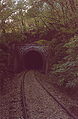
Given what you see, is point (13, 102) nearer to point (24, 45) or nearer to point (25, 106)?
point (25, 106)

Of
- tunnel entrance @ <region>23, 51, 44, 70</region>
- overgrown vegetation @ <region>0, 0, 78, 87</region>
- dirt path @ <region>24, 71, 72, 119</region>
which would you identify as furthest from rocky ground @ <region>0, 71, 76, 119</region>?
tunnel entrance @ <region>23, 51, 44, 70</region>

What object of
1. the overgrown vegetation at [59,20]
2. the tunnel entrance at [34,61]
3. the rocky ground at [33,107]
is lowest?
the tunnel entrance at [34,61]

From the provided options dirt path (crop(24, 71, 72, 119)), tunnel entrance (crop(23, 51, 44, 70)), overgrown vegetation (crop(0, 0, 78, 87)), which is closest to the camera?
dirt path (crop(24, 71, 72, 119))

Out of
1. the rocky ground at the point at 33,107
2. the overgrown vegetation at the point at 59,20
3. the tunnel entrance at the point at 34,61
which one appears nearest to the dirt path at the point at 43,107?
the rocky ground at the point at 33,107

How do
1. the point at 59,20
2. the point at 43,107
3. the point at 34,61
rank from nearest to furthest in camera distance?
the point at 43,107 < the point at 59,20 < the point at 34,61

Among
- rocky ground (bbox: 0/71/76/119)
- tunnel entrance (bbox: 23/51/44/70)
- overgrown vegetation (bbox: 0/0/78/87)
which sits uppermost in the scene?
overgrown vegetation (bbox: 0/0/78/87)

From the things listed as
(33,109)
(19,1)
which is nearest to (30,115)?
(33,109)

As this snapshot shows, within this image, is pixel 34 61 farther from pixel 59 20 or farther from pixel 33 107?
pixel 33 107

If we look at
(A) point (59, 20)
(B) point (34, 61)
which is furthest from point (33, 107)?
(B) point (34, 61)

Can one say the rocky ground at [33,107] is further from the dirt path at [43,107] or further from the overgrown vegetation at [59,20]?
the overgrown vegetation at [59,20]

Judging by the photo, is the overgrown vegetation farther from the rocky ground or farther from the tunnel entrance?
the tunnel entrance

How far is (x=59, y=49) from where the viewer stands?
14.8m

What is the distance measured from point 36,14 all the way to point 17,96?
602 centimetres

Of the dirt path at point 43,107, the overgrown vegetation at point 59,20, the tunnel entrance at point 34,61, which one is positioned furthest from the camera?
the tunnel entrance at point 34,61
